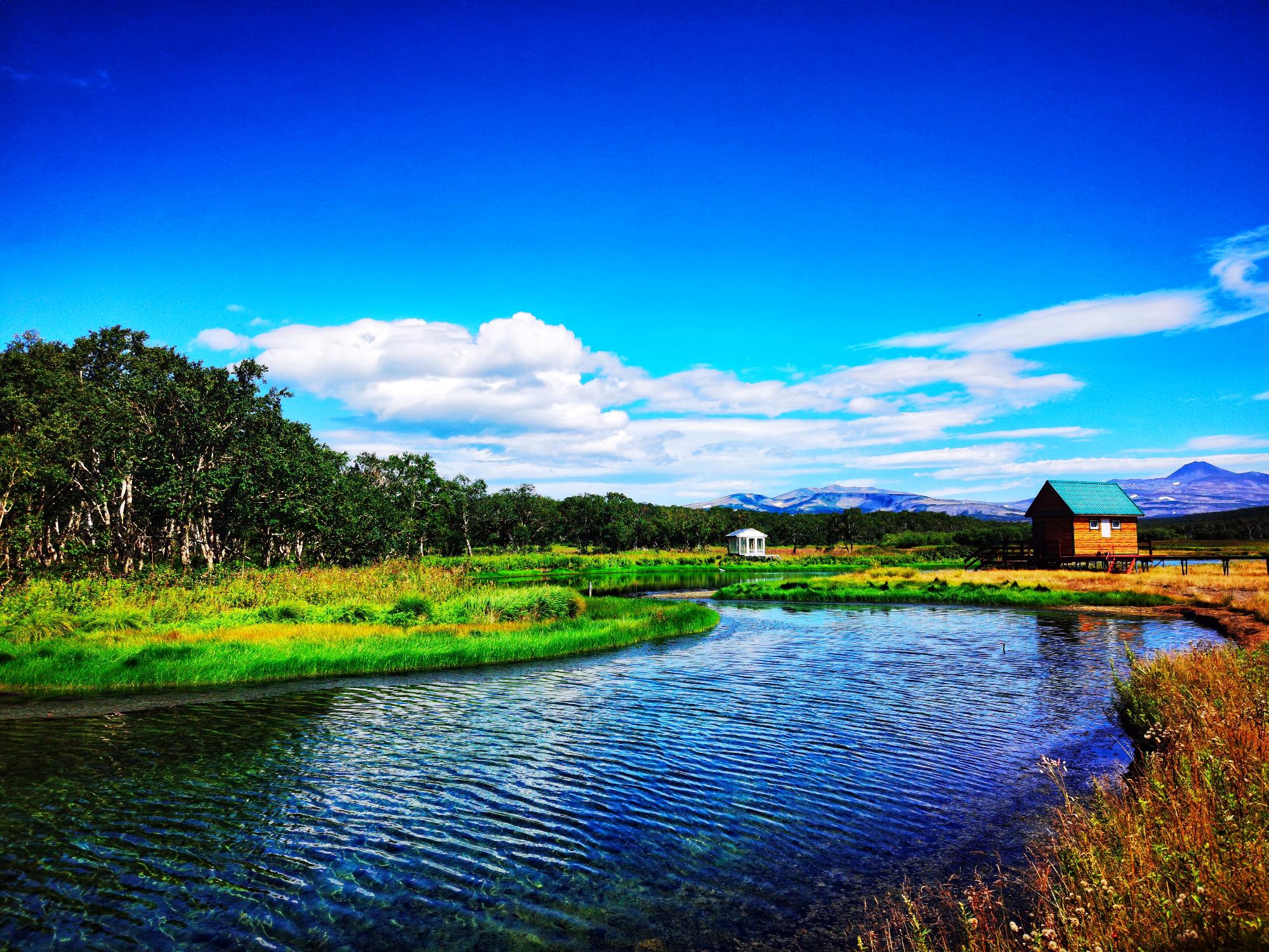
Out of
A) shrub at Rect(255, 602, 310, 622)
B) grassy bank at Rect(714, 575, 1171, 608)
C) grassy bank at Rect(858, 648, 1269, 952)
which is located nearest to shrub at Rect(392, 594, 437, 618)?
shrub at Rect(255, 602, 310, 622)

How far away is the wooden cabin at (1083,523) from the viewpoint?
66562mm

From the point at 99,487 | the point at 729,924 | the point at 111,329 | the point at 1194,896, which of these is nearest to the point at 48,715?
the point at 729,924

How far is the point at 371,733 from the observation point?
17.9 metres

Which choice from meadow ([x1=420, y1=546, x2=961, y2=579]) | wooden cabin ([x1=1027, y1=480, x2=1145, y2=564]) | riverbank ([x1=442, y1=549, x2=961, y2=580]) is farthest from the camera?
meadow ([x1=420, y1=546, x2=961, y2=579])

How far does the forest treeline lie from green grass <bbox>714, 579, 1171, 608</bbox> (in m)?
37.6

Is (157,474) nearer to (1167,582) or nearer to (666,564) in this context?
(666,564)

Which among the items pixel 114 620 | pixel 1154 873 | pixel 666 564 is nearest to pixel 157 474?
pixel 114 620

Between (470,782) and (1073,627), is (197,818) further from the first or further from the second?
(1073,627)

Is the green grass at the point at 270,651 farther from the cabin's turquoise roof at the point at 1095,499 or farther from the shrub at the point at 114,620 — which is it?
the cabin's turquoise roof at the point at 1095,499

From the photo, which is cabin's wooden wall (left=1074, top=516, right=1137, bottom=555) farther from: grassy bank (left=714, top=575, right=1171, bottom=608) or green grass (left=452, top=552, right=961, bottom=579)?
green grass (left=452, top=552, right=961, bottom=579)

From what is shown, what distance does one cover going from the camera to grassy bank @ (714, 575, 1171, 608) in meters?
46.2

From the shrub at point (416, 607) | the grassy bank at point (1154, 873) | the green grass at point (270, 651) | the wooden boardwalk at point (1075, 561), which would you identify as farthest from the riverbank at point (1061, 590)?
the shrub at point (416, 607)

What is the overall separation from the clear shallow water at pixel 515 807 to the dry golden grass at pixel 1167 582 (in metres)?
25.5

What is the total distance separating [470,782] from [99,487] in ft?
163
